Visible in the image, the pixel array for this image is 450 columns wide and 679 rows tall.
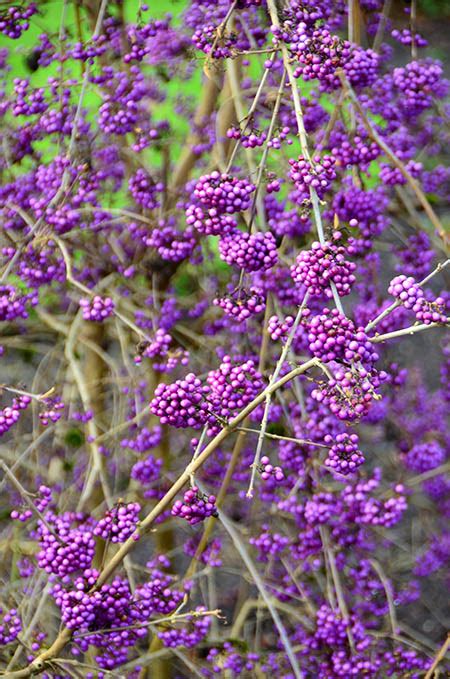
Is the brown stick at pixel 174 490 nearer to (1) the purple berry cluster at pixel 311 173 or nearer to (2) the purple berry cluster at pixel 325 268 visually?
(2) the purple berry cluster at pixel 325 268

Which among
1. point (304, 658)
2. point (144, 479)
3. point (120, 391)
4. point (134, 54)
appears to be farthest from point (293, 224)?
point (304, 658)

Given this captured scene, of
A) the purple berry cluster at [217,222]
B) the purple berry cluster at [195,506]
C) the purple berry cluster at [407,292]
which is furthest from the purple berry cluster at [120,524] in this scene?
the purple berry cluster at [407,292]

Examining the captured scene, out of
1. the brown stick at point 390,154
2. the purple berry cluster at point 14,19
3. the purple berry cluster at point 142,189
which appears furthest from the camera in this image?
the purple berry cluster at point 142,189

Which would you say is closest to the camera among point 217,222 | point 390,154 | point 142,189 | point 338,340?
point 338,340

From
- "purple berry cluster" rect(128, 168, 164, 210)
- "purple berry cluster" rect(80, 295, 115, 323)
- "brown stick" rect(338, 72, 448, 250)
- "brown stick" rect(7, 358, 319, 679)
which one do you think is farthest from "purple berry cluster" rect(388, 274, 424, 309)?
"purple berry cluster" rect(128, 168, 164, 210)

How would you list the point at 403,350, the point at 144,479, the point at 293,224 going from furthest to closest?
the point at 403,350 → the point at 144,479 → the point at 293,224

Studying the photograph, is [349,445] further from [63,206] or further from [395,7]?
[395,7]

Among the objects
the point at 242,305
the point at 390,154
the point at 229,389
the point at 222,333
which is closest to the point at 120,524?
the point at 229,389

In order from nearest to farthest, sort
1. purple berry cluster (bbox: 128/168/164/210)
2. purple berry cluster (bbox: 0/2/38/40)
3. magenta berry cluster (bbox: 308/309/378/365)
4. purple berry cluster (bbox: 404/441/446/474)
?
magenta berry cluster (bbox: 308/309/378/365)
purple berry cluster (bbox: 0/2/38/40)
purple berry cluster (bbox: 128/168/164/210)
purple berry cluster (bbox: 404/441/446/474)

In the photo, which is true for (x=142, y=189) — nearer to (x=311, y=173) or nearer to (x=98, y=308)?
(x=98, y=308)

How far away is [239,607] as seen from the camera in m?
3.33

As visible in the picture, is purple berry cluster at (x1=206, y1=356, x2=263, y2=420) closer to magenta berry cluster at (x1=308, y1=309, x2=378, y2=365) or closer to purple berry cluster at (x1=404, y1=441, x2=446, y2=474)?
magenta berry cluster at (x1=308, y1=309, x2=378, y2=365)

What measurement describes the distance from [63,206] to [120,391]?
38.4 inches

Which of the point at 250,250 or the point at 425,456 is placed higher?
the point at 250,250
